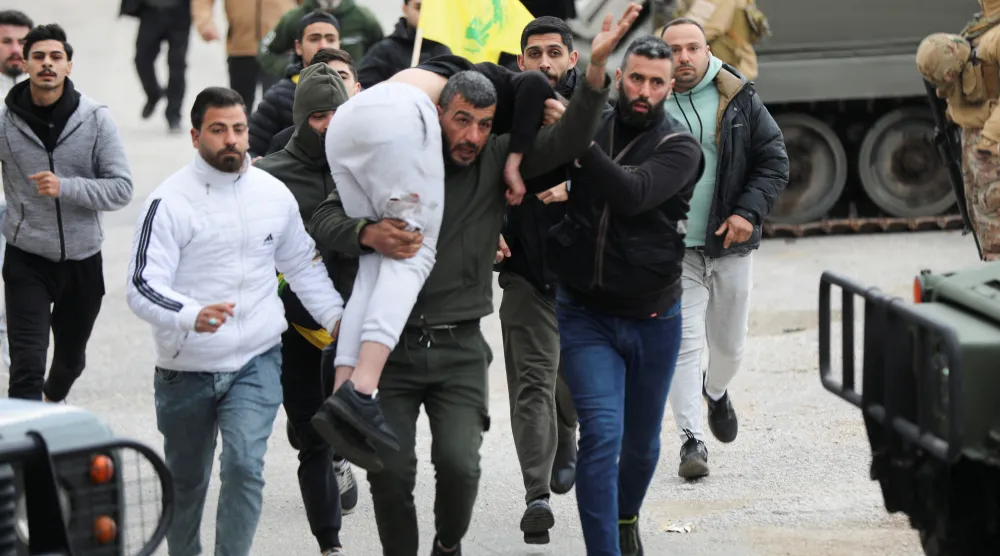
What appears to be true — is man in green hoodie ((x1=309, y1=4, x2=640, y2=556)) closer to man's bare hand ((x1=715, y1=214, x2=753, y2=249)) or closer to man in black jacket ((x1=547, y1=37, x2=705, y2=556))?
man in black jacket ((x1=547, y1=37, x2=705, y2=556))

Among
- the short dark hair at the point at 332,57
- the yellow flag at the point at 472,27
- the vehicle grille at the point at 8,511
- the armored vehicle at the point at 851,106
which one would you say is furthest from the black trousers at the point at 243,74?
the vehicle grille at the point at 8,511

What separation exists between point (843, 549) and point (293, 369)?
2.14 m

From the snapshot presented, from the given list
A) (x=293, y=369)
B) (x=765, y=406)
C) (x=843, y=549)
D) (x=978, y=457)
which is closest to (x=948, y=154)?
(x=765, y=406)

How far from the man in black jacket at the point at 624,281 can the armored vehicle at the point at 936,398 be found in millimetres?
875

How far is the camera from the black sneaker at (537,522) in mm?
6648

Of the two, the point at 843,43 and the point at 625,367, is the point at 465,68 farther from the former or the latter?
the point at 843,43

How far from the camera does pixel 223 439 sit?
573cm

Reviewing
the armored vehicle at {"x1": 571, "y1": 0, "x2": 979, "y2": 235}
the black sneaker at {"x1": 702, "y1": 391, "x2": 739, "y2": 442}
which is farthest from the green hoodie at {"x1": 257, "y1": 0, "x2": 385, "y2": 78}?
the black sneaker at {"x1": 702, "y1": 391, "x2": 739, "y2": 442}

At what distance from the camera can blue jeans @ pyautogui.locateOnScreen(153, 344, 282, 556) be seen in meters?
5.69

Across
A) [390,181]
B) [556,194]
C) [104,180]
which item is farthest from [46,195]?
[390,181]

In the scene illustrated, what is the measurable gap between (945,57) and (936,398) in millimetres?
4473

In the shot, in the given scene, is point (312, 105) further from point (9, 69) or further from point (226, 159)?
point (9, 69)

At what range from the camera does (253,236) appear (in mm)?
5742

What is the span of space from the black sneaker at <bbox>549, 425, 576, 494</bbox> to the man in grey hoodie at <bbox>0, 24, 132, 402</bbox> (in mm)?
2258
